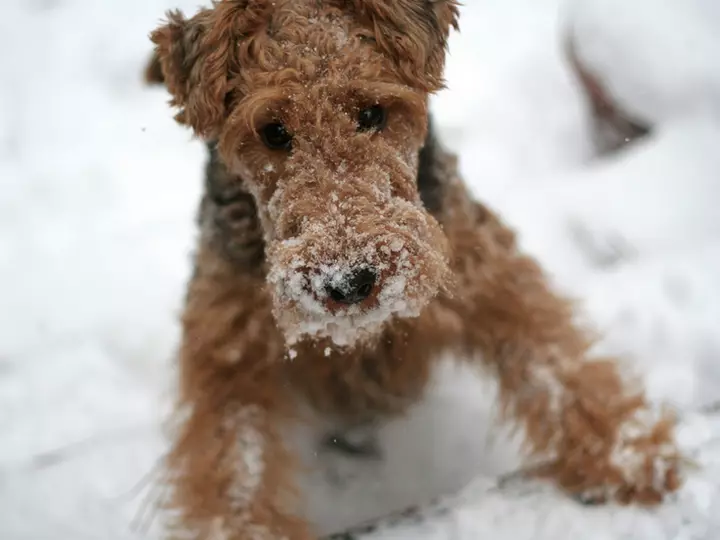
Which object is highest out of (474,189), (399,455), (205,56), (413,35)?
(474,189)

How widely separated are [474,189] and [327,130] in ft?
8.31

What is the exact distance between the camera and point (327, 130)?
213 cm

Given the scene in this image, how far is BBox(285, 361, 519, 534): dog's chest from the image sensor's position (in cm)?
327

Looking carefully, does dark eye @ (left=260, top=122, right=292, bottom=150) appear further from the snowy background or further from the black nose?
the snowy background

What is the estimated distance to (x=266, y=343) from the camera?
275cm

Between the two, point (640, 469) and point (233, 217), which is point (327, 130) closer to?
point (233, 217)

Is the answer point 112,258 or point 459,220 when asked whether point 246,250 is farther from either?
point 112,258

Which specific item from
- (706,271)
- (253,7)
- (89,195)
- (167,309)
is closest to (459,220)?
(253,7)

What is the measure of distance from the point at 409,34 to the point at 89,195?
3107 millimetres

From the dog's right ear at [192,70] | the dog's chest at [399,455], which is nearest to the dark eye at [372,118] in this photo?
the dog's right ear at [192,70]

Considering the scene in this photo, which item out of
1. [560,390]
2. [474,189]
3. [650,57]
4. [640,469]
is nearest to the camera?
[640,469]

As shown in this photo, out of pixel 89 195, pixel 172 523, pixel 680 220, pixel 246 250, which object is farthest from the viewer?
pixel 89 195

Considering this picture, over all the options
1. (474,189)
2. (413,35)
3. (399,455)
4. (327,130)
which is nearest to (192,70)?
(327,130)

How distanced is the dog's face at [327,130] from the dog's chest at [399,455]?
3.97 feet
